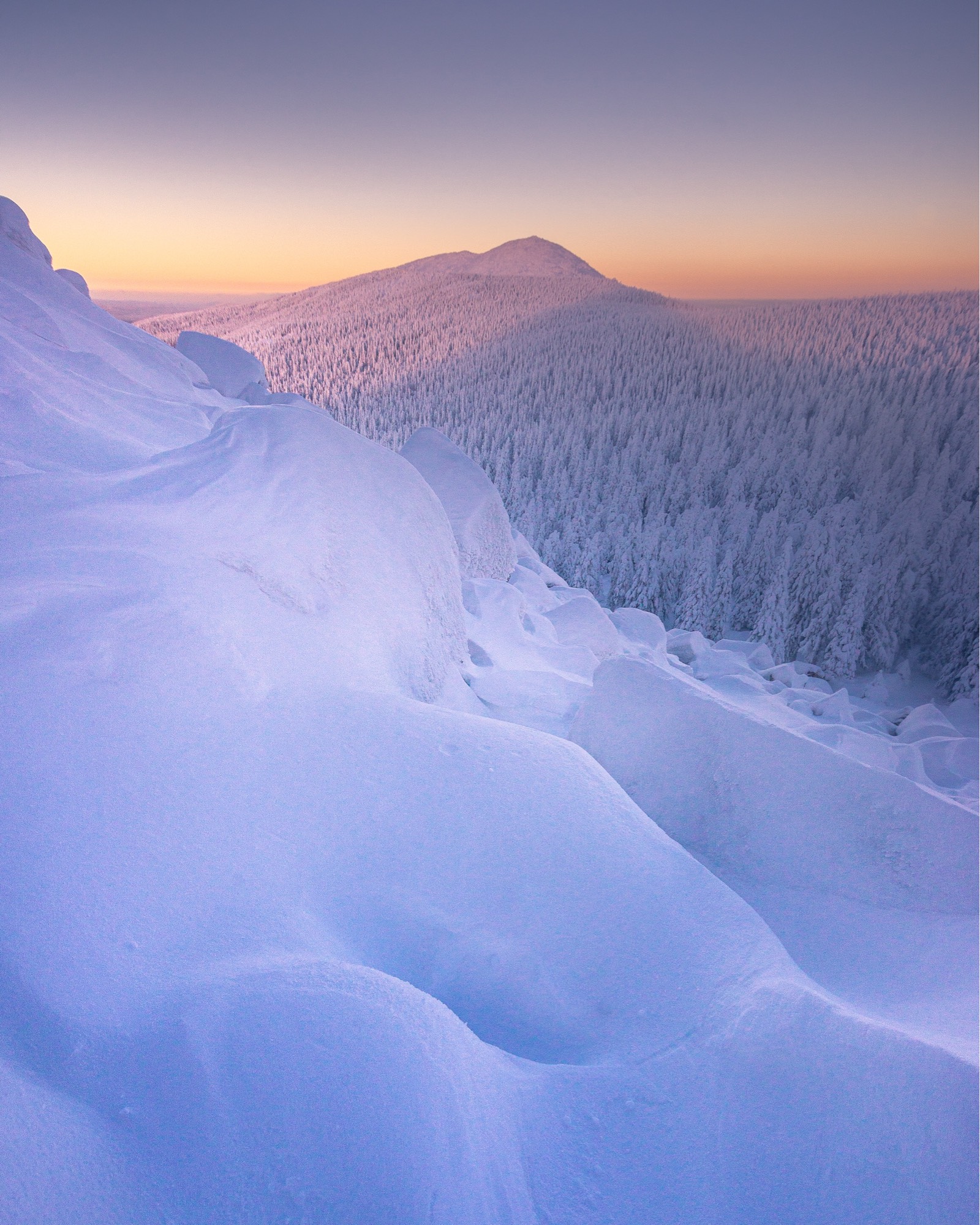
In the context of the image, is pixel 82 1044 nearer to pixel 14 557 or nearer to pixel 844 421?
pixel 14 557

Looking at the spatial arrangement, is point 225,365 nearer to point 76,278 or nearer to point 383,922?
point 76,278

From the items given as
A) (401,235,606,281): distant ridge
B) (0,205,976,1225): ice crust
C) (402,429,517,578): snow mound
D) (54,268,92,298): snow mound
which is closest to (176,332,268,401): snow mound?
(54,268,92,298): snow mound

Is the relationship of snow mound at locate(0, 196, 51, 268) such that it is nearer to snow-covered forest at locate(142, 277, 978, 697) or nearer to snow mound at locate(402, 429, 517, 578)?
snow mound at locate(402, 429, 517, 578)

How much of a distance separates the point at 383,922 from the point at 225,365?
22.7 metres

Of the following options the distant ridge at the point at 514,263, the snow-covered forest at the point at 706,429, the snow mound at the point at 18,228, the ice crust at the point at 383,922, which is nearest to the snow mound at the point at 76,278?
the snow mound at the point at 18,228

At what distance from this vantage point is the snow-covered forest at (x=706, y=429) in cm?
4538

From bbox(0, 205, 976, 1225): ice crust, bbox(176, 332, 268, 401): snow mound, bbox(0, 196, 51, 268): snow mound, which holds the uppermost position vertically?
bbox(0, 196, 51, 268): snow mound

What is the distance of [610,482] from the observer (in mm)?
63938

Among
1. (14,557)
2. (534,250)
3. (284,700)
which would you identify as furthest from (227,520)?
(534,250)

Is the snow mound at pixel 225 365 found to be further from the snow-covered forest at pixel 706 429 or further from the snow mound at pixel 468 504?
the snow-covered forest at pixel 706 429

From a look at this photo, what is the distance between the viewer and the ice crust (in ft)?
6.98

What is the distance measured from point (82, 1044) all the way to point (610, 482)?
6530 cm

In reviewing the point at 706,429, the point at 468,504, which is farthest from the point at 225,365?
the point at 706,429

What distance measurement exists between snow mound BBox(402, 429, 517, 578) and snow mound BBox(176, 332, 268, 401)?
7831 mm
